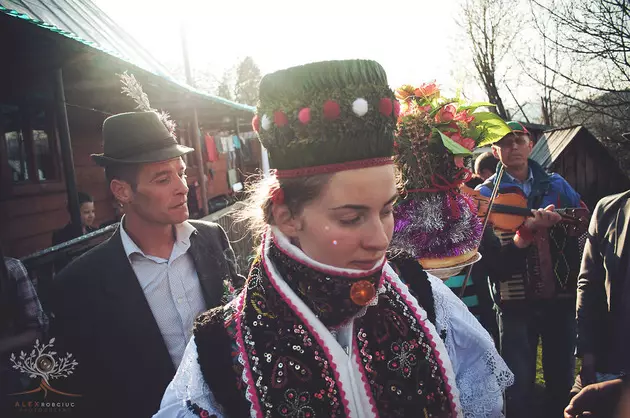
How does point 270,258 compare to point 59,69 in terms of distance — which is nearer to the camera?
point 270,258

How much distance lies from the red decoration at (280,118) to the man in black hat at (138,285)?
130 cm

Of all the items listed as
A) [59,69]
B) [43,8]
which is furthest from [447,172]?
[43,8]

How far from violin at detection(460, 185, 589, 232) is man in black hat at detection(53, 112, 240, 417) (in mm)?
1969

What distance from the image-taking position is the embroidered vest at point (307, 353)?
1.23 metres

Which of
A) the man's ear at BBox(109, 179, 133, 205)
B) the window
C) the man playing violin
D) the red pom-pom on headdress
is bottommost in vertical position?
the man playing violin

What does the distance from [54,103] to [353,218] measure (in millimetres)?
3694

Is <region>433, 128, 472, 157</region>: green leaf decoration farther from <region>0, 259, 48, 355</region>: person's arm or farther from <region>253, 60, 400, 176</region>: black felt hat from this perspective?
<region>0, 259, 48, 355</region>: person's arm

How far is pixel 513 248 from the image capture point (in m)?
2.95

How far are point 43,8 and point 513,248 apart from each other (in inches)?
268

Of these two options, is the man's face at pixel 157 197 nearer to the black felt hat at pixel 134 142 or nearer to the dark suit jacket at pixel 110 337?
the black felt hat at pixel 134 142

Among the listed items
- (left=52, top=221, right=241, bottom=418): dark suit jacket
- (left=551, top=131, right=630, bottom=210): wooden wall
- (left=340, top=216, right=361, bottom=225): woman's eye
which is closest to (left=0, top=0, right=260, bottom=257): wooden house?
(left=52, top=221, right=241, bottom=418): dark suit jacket

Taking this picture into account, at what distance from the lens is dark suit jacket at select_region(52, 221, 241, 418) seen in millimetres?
2061

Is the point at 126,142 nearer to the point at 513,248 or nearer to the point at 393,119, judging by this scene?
the point at 393,119

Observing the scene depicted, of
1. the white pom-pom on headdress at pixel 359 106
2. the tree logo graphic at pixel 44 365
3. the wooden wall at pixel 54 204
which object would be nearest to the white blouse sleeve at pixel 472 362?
the white pom-pom on headdress at pixel 359 106
